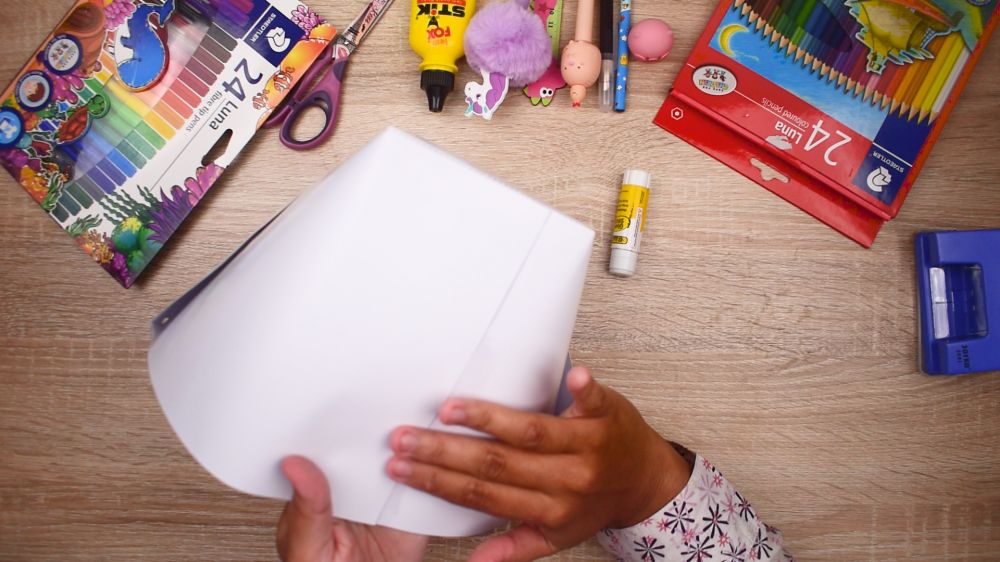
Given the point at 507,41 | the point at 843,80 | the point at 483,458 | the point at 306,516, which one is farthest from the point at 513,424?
the point at 843,80

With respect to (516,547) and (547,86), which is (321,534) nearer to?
(516,547)

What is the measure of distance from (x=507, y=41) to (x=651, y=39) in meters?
0.15

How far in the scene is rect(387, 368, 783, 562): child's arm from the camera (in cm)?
45

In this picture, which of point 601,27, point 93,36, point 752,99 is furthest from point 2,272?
point 752,99

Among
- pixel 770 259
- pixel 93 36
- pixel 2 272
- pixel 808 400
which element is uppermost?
pixel 93 36

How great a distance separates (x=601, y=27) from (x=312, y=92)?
0.31 m

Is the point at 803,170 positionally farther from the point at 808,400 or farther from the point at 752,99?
the point at 808,400

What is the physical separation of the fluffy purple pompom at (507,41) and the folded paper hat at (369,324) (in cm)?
23

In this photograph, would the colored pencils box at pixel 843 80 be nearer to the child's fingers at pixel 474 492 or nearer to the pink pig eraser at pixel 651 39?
the pink pig eraser at pixel 651 39

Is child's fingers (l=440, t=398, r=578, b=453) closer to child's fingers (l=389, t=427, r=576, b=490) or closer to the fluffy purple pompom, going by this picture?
child's fingers (l=389, t=427, r=576, b=490)

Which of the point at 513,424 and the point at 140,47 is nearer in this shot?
the point at 513,424

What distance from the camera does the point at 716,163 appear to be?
68 centimetres

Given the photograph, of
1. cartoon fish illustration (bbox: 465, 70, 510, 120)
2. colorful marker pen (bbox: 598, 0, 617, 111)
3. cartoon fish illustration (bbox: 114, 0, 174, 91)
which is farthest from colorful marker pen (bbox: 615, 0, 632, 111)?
cartoon fish illustration (bbox: 114, 0, 174, 91)

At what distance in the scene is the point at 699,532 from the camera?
1.98 ft
